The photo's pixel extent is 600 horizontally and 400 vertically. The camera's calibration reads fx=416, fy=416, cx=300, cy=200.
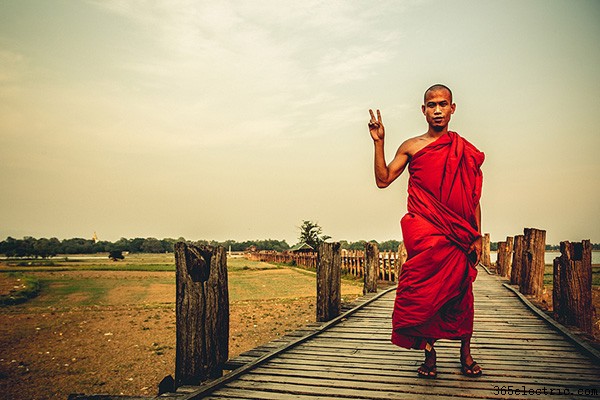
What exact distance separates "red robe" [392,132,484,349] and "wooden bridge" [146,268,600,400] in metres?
0.41

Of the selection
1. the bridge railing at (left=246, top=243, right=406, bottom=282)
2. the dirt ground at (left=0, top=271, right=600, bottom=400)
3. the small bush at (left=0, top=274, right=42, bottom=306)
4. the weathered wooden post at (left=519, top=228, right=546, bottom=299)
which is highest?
the weathered wooden post at (left=519, top=228, right=546, bottom=299)

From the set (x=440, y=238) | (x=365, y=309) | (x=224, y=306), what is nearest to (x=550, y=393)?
(x=440, y=238)

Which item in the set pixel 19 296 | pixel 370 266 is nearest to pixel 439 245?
pixel 370 266

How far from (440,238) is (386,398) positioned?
1246 millimetres

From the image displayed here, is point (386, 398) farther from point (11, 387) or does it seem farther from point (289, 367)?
point (11, 387)

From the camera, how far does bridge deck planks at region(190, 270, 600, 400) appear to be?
2912 mm

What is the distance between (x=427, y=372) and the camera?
3260 mm

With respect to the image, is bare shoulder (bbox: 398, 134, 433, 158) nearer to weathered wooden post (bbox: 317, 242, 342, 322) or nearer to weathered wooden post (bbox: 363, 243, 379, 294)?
weathered wooden post (bbox: 317, 242, 342, 322)

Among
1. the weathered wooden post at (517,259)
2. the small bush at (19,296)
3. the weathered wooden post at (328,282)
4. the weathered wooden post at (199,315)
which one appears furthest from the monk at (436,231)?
the small bush at (19,296)

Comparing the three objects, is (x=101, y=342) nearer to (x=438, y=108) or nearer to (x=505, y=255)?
(x=438, y=108)

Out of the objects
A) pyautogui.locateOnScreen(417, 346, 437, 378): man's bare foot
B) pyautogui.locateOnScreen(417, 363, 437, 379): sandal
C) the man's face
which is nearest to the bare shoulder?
the man's face

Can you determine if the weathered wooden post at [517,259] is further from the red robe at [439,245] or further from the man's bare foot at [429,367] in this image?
the man's bare foot at [429,367]

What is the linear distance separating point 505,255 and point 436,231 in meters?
13.4

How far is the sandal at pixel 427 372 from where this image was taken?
3.24 metres
